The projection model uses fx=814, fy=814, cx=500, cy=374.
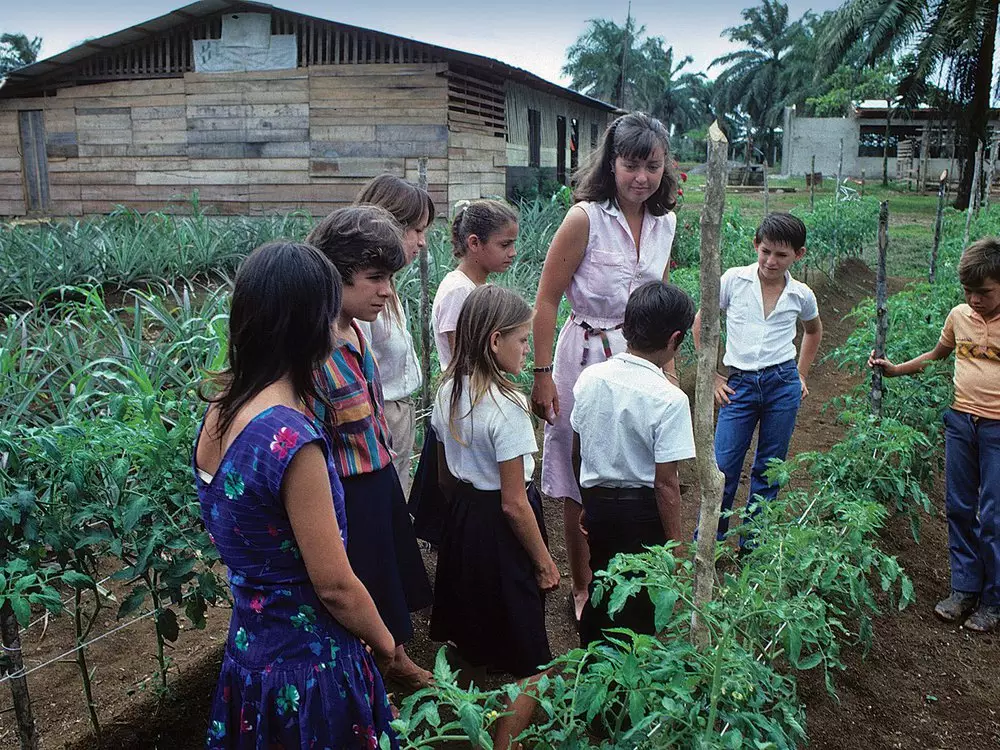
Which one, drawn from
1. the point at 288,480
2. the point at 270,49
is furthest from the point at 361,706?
the point at 270,49

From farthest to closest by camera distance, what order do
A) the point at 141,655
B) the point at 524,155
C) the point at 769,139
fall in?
1. the point at 769,139
2. the point at 524,155
3. the point at 141,655

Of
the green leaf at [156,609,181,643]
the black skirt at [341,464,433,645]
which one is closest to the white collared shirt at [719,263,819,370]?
the black skirt at [341,464,433,645]

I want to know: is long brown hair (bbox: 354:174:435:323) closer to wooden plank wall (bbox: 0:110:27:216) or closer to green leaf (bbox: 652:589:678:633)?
green leaf (bbox: 652:589:678:633)

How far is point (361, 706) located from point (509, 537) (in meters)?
0.75

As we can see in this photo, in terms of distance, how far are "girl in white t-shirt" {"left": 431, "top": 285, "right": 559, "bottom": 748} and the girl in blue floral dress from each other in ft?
2.09

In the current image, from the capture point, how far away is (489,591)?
7.24 ft

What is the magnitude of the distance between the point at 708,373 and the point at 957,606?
91.5 inches

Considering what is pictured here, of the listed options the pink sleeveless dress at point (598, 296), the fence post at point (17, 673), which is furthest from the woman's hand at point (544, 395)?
the fence post at point (17, 673)

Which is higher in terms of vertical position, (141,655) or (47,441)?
(47,441)

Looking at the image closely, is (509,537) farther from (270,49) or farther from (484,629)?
(270,49)

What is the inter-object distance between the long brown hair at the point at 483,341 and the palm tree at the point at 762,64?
6105cm

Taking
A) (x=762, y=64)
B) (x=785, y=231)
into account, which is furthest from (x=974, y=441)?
(x=762, y=64)

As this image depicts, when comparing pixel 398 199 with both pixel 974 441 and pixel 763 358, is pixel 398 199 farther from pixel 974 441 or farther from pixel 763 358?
pixel 974 441

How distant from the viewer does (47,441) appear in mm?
1783
